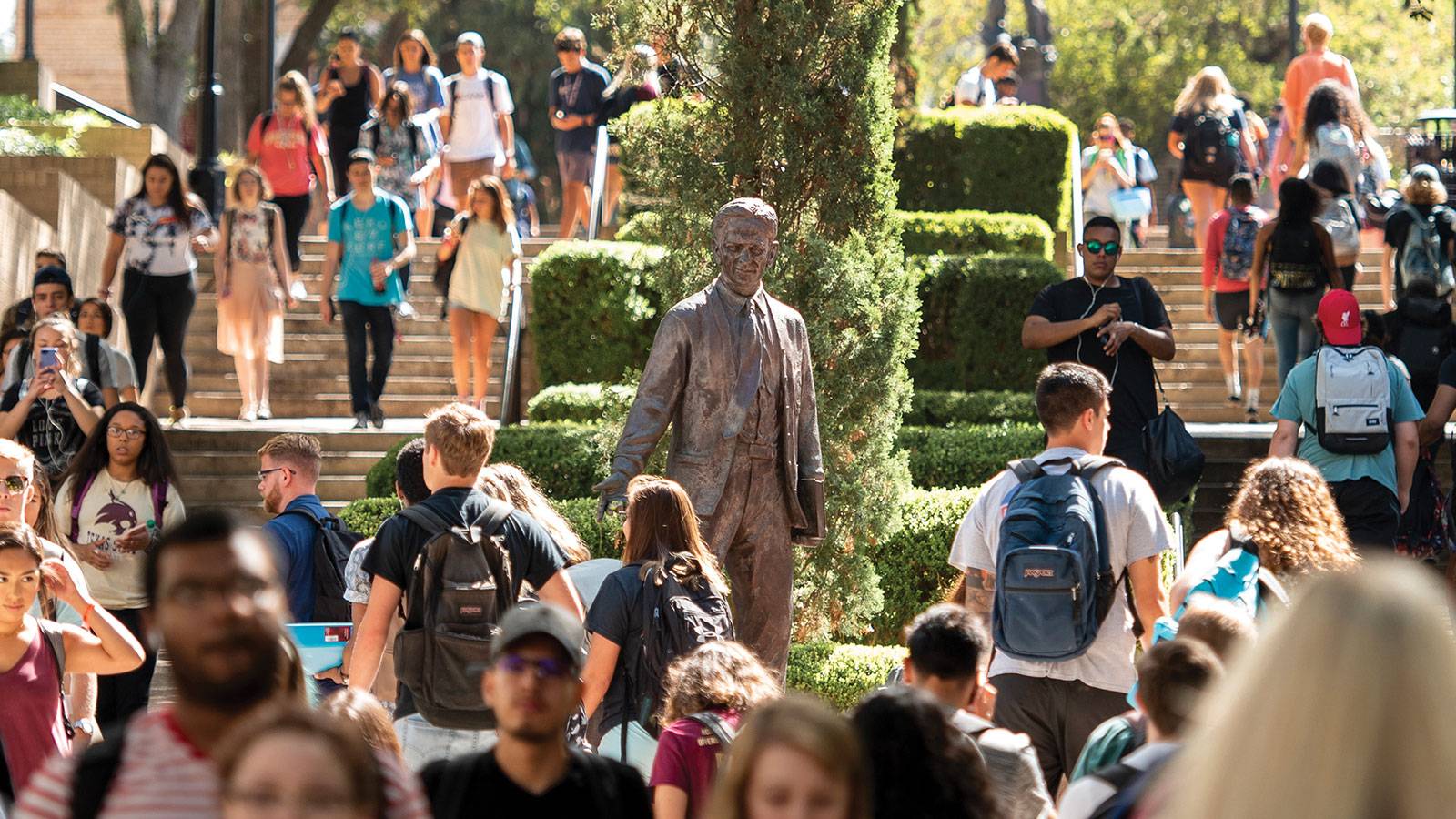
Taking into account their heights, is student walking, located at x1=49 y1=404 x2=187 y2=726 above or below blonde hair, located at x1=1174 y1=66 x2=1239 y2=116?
below

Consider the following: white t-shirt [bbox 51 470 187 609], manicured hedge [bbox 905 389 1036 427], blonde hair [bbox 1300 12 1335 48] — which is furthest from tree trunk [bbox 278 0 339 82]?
white t-shirt [bbox 51 470 187 609]

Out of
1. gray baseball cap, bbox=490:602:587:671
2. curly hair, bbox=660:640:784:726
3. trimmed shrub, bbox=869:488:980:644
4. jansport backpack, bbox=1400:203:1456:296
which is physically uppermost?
jansport backpack, bbox=1400:203:1456:296

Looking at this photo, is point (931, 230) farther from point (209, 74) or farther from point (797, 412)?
point (797, 412)

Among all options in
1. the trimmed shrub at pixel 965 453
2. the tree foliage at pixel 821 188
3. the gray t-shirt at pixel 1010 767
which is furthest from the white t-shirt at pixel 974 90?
the gray t-shirt at pixel 1010 767

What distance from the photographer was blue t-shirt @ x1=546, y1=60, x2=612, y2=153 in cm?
1988

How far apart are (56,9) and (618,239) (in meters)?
27.1

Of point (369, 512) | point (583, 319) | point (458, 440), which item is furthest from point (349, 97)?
point (458, 440)

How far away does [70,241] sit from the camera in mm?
16625

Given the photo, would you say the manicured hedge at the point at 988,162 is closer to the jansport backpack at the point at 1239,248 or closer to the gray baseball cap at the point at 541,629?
the jansport backpack at the point at 1239,248

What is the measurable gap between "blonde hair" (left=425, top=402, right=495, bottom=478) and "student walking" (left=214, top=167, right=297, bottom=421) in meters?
8.79

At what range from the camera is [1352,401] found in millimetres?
9539

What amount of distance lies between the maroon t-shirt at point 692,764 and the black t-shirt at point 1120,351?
16.1 ft

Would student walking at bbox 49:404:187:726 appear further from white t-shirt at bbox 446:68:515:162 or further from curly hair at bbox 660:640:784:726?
white t-shirt at bbox 446:68:515:162

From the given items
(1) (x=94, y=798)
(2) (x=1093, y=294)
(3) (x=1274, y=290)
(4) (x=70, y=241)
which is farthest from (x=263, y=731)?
(4) (x=70, y=241)
